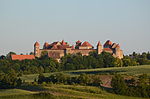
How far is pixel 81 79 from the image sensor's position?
2913 inches

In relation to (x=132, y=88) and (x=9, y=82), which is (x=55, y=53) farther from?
(x=132, y=88)

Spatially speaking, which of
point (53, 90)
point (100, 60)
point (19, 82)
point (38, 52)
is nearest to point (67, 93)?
point (53, 90)

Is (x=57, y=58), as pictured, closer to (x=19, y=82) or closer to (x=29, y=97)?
(x=19, y=82)

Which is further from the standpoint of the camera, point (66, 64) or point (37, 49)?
point (37, 49)

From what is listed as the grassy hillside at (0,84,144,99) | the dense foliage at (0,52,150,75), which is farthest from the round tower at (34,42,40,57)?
the grassy hillside at (0,84,144,99)

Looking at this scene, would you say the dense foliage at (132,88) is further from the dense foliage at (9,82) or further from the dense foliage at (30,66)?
the dense foliage at (30,66)

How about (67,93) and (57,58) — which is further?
(57,58)

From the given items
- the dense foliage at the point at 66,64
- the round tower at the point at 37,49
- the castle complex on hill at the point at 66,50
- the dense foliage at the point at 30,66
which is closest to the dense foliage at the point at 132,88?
the dense foliage at the point at 30,66

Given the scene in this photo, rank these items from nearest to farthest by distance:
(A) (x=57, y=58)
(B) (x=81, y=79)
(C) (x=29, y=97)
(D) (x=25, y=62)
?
1. (C) (x=29, y=97)
2. (B) (x=81, y=79)
3. (D) (x=25, y=62)
4. (A) (x=57, y=58)

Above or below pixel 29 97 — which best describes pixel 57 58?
above

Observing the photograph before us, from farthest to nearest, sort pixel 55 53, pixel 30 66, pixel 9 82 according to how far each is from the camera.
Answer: pixel 55 53 < pixel 30 66 < pixel 9 82

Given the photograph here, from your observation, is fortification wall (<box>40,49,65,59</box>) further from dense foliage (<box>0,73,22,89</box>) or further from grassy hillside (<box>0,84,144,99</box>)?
grassy hillside (<box>0,84,144,99</box>)

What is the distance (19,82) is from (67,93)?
19752 mm

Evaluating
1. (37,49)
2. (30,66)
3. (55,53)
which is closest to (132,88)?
(30,66)
